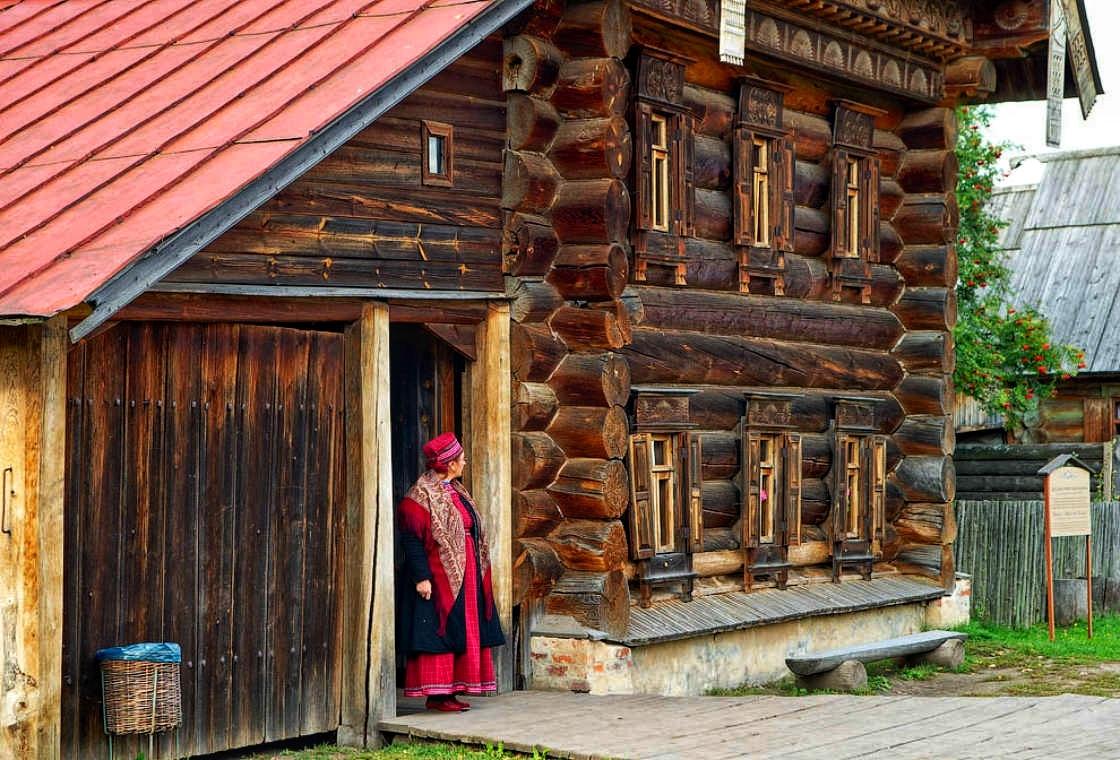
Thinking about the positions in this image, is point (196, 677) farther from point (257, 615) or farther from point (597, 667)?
point (597, 667)

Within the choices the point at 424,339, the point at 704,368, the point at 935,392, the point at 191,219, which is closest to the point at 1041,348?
the point at 935,392

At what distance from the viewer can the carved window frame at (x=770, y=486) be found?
13.5 meters

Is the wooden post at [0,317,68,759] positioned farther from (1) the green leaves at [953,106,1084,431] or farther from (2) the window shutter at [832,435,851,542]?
(1) the green leaves at [953,106,1084,431]

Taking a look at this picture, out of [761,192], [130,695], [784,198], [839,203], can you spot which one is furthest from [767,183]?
[130,695]

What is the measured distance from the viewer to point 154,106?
31.6ft

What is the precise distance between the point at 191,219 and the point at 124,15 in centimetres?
390

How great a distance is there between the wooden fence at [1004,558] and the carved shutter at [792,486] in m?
3.84

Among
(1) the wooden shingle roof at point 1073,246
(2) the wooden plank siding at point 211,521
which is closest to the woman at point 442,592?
(2) the wooden plank siding at point 211,521

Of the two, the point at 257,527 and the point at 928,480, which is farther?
the point at 928,480

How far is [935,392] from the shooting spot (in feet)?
51.8

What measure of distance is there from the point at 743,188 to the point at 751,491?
7.36ft

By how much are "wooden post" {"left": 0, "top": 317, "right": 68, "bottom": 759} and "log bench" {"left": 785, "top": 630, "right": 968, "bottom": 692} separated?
5.80 metres

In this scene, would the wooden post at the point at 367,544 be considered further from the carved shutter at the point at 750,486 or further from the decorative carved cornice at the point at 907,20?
the decorative carved cornice at the point at 907,20

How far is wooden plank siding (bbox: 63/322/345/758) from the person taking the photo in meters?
8.83
